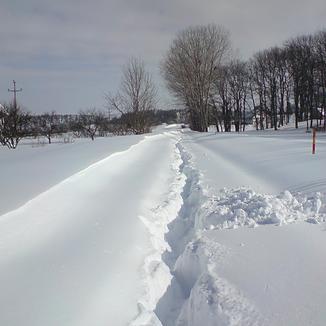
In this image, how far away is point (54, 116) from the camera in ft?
184

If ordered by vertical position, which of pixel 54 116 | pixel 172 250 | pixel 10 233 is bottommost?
pixel 172 250

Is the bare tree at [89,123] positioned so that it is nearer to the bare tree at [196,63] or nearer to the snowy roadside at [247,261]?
the bare tree at [196,63]

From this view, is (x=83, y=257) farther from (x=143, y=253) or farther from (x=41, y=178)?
(x=41, y=178)

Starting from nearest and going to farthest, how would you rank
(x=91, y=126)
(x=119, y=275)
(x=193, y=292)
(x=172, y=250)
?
(x=193, y=292)
(x=119, y=275)
(x=172, y=250)
(x=91, y=126)

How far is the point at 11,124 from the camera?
3628 centimetres

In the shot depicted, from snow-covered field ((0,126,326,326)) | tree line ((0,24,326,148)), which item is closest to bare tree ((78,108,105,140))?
tree line ((0,24,326,148))

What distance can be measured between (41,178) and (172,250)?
3900mm

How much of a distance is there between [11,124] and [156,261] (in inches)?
1384

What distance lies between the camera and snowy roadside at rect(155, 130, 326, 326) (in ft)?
10.6

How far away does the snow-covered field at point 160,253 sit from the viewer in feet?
10.8

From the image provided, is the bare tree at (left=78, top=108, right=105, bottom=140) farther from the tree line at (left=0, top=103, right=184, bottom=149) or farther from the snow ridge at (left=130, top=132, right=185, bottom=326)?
the snow ridge at (left=130, top=132, right=185, bottom=326)

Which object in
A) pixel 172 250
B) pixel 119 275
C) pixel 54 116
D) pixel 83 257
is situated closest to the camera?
pixel 119 275

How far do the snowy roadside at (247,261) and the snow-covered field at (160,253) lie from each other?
0.04 feet

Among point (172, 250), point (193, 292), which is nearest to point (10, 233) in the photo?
point (172, 250)
